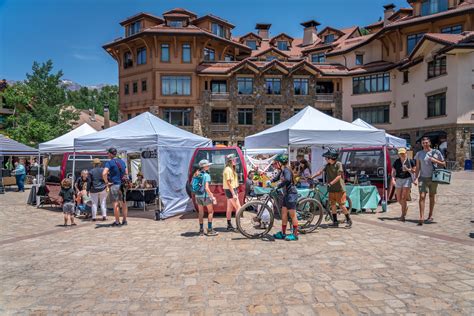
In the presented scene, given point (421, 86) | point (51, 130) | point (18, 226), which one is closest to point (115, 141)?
point (18, 226)

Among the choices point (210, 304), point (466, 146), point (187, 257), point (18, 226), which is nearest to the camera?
point (210, 304)

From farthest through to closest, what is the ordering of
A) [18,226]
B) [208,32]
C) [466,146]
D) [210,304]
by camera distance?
[208,32]
[466,146]
[18,226]
[210,304]

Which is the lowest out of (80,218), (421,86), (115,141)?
(80,218)

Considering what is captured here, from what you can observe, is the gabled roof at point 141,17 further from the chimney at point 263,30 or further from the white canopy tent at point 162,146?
the white canopy tent at point 162,146

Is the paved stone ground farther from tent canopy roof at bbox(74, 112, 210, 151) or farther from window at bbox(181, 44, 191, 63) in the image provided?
window at bbox(181, 44, 191, 63)

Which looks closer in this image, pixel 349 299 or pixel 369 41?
pixel 349 299

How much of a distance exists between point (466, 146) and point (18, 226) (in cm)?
3106

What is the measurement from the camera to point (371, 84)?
38.9 metres

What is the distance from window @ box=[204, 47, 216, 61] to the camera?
3916 cm

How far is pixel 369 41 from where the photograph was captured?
129 ft

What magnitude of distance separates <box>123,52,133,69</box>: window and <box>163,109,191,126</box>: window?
7468 mm

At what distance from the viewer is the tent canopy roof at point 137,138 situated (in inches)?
422

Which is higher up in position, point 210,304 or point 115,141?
point 115,141

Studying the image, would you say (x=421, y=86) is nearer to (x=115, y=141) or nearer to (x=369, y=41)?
(x=369, y=41)
